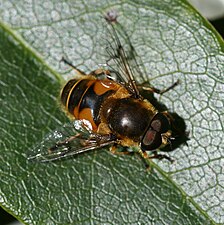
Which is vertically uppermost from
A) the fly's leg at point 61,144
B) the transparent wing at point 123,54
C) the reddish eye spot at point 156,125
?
the transparent wing at point 123,54

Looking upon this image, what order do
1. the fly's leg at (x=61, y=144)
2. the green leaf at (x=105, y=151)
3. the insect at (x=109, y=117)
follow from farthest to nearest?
the fly's leg at (x=61, y=144)
the insect at (x=109, y=117)
the green leaf at (x=105, y=151)

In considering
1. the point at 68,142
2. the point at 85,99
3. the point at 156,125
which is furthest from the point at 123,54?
the point at 68,142

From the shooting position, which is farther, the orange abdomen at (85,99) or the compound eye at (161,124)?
the orange abdomen at (85,99)

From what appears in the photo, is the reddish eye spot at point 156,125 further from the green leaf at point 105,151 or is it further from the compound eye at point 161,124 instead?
the green leaf at point 105,151

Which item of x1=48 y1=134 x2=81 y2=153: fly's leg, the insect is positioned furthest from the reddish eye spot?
x1=48 y1=134 x2=81 y2=153: fly's leg

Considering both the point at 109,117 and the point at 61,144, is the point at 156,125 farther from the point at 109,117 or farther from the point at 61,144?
the point at 61,144

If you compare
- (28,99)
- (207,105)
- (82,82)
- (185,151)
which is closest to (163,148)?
(185,151)

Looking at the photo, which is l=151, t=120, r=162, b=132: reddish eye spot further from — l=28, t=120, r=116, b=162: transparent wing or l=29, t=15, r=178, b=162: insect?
l=28, t=120, r=116, b=162: transparent wing

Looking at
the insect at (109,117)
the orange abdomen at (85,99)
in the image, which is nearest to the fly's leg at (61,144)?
the insect at (109,117)

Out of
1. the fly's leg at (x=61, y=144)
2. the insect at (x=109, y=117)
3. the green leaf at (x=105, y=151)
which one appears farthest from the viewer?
the fly's leg at (x=61, y=144)
